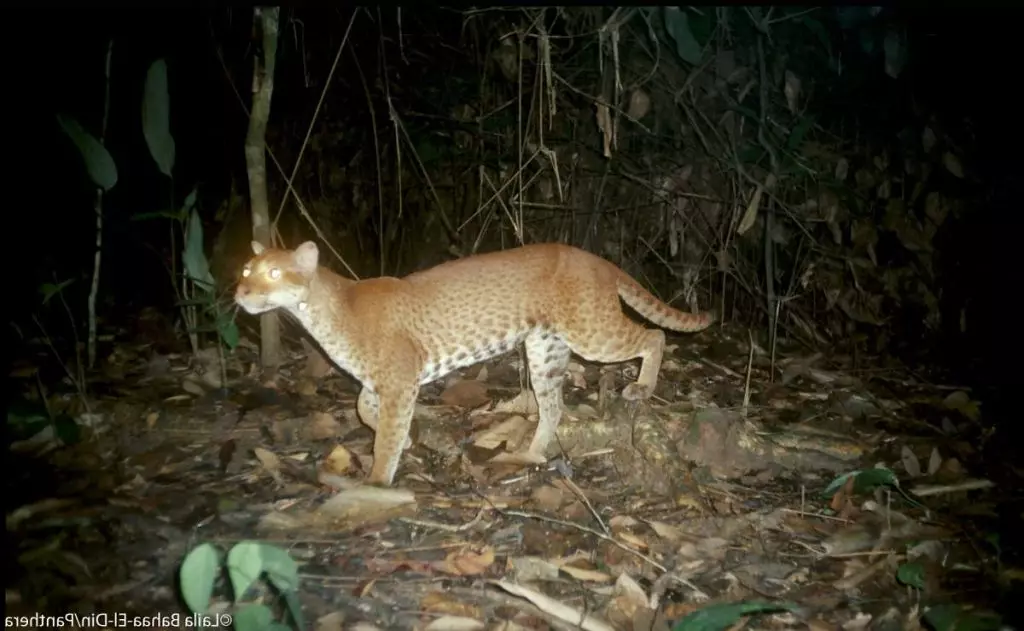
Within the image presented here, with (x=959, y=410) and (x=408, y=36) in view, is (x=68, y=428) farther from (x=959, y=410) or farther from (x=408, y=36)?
(x=959, y=410)

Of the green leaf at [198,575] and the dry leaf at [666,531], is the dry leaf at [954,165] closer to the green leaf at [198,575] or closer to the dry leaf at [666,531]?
the dry leaf at [666,531]

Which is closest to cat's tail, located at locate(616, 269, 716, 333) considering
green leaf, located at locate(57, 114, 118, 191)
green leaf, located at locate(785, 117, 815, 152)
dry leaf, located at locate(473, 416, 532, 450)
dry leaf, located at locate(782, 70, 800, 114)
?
dry leaf, located at locate(473, 416, 532, 450)

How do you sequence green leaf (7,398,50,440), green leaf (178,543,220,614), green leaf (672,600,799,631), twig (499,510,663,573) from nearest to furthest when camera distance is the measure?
green leaf (178,543,220,614) < green leaf (672,600,799,631) < twig (499,510,663,573) < green leaf (7,398,50,440)

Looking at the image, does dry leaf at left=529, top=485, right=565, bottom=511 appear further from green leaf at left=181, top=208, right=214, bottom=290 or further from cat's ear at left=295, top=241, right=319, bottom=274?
green leaf at left=181, top=208, right=214, bottom=290

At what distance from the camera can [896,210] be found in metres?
5.69

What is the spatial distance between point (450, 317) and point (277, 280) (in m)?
1.04

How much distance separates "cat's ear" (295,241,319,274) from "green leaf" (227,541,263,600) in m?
1.96

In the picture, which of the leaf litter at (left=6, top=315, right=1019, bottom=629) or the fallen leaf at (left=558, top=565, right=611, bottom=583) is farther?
the fallen leaf at (left=558, top=565, right=611, bottom=583)

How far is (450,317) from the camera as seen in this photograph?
439cm

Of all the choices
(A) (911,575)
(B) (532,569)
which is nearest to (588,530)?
(B) (532,569)

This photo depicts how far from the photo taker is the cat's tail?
474cm

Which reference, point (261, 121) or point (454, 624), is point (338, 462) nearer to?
point (454, 624)

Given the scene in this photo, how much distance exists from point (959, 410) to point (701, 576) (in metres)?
2.96

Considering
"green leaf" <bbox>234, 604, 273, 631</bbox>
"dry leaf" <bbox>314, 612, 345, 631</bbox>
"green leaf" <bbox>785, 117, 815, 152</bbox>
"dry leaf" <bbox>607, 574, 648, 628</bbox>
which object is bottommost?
"dry leaf" <bbox>607, 574, 648, 628</bbox>
